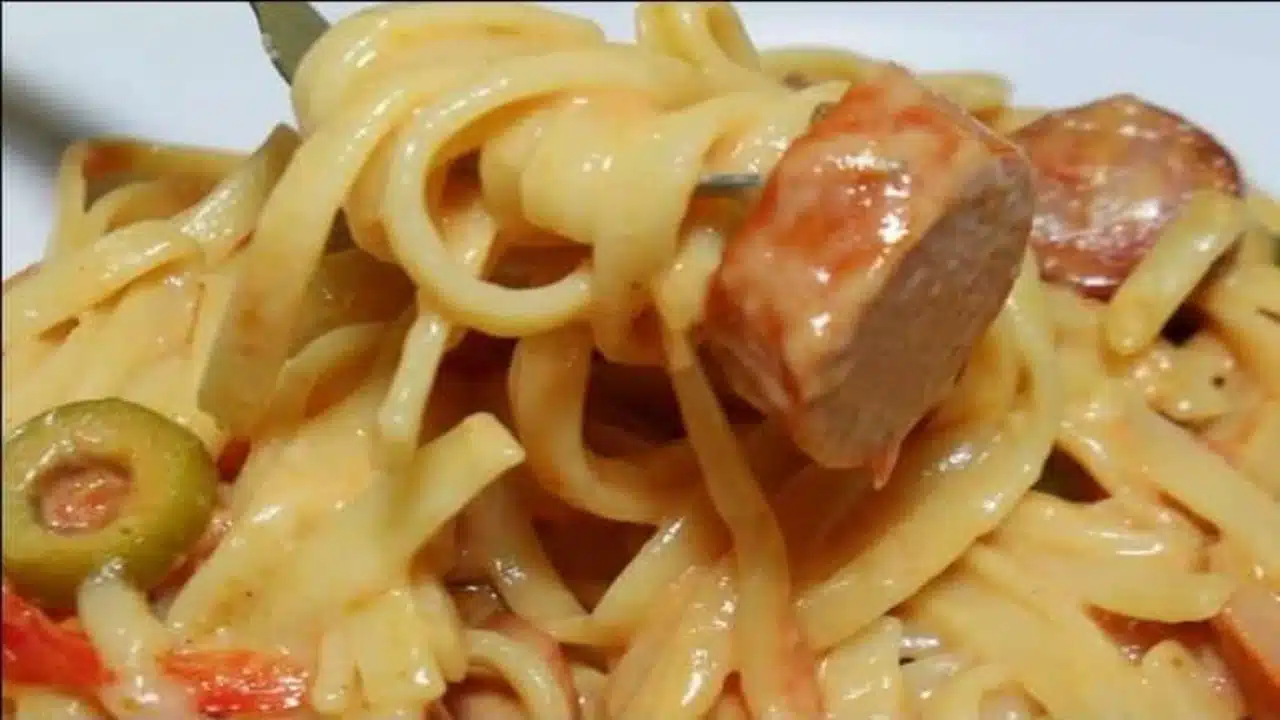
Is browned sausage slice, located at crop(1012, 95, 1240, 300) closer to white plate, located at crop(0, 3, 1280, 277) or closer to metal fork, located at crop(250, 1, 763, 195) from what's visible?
white plate, located at crop(0, 3, 1280, 277)

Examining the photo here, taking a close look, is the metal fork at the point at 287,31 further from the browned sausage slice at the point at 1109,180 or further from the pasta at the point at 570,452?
the browned sausage slice at the point at 1109,180

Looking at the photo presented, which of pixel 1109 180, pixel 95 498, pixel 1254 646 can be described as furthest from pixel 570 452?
pixel 1109 180

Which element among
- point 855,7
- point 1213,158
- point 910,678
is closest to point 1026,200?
point 910,678

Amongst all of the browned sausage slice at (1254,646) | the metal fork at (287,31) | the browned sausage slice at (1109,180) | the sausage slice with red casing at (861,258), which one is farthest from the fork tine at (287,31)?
the browned sausage slice at (1254,646)

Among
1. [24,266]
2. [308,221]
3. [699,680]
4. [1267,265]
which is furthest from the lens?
[24,266]

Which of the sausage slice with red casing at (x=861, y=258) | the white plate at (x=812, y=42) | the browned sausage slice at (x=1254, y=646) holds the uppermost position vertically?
the sausage slice with red casing at (x=861, y=258)

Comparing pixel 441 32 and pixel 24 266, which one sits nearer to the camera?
pixel 441 32

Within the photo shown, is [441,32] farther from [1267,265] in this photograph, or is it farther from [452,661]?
[1267,265]
